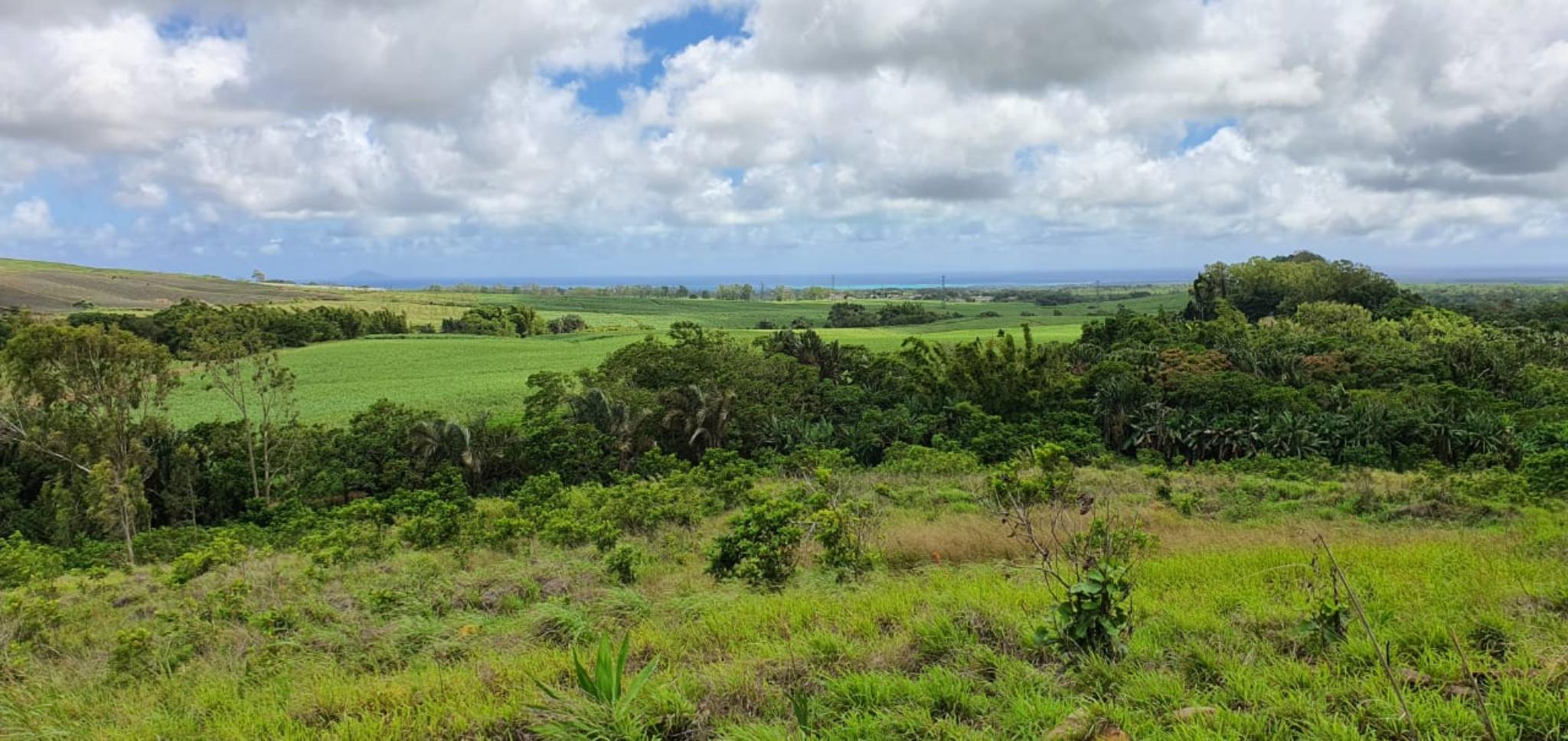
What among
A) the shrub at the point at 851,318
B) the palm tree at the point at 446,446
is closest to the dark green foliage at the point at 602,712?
the palm tree at the point at 446,446

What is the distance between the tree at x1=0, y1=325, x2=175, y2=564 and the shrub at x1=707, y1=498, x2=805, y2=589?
18.4 meters

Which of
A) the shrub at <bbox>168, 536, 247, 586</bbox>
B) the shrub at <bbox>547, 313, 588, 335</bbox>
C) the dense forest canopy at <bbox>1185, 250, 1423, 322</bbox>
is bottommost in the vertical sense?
the shrub at <bbox>168, 536, 247, 586</bbox>

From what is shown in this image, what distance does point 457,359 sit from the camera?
54.7 m

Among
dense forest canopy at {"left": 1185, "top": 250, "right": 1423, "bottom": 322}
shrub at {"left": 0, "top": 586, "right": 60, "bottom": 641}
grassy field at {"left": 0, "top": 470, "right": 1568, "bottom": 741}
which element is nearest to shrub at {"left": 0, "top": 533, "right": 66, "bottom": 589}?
shrub at {"left": 0, "top": 586, "right": 60, "bottom": 641}

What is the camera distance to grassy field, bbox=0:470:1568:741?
13.7 ft

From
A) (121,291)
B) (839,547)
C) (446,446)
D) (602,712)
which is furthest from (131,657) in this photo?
(121,291)

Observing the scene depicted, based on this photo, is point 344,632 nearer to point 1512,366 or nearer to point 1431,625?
point 1431,625

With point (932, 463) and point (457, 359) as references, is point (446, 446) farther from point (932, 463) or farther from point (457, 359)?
point (457, 359)

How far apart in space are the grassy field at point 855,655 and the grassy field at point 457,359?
2826 cm

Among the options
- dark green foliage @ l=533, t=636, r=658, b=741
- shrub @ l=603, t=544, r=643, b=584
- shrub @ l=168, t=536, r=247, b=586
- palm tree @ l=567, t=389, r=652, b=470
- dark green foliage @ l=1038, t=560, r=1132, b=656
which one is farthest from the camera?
palm tree @ l=567, t=389, r=652, b=470

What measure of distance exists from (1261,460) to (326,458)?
30.2 metres

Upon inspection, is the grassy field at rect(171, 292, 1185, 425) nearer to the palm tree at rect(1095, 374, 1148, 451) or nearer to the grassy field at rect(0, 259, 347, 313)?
the grassy field at rect(0, 259, 347, 313)

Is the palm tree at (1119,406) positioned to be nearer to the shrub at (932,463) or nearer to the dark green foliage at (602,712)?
the shrub at (932,463)

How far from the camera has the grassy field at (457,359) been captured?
126 ft
